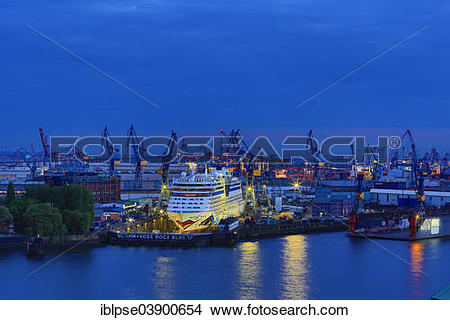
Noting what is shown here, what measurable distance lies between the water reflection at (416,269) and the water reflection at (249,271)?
8.76 feet

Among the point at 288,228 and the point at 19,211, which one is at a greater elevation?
the point at 19,211

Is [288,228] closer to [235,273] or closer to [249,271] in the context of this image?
[249,271]

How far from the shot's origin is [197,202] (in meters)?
18.4

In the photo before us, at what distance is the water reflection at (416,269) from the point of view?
1110 cm

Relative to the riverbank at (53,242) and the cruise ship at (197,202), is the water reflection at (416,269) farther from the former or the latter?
the riverbank at (53,242)

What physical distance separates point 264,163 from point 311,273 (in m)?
29.2

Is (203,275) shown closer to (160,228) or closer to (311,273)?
(311,273)

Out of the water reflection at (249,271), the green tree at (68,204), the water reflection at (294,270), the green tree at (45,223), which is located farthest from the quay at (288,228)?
the green tree at (45,223)

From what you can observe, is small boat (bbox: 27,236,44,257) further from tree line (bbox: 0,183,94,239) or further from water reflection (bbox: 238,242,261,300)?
water reflection (bbox: 238,242,261,300)

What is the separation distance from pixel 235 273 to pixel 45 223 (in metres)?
5.88

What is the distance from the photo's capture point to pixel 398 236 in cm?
1897

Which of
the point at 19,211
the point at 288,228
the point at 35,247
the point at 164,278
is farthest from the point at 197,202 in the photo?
the point at 164,278
